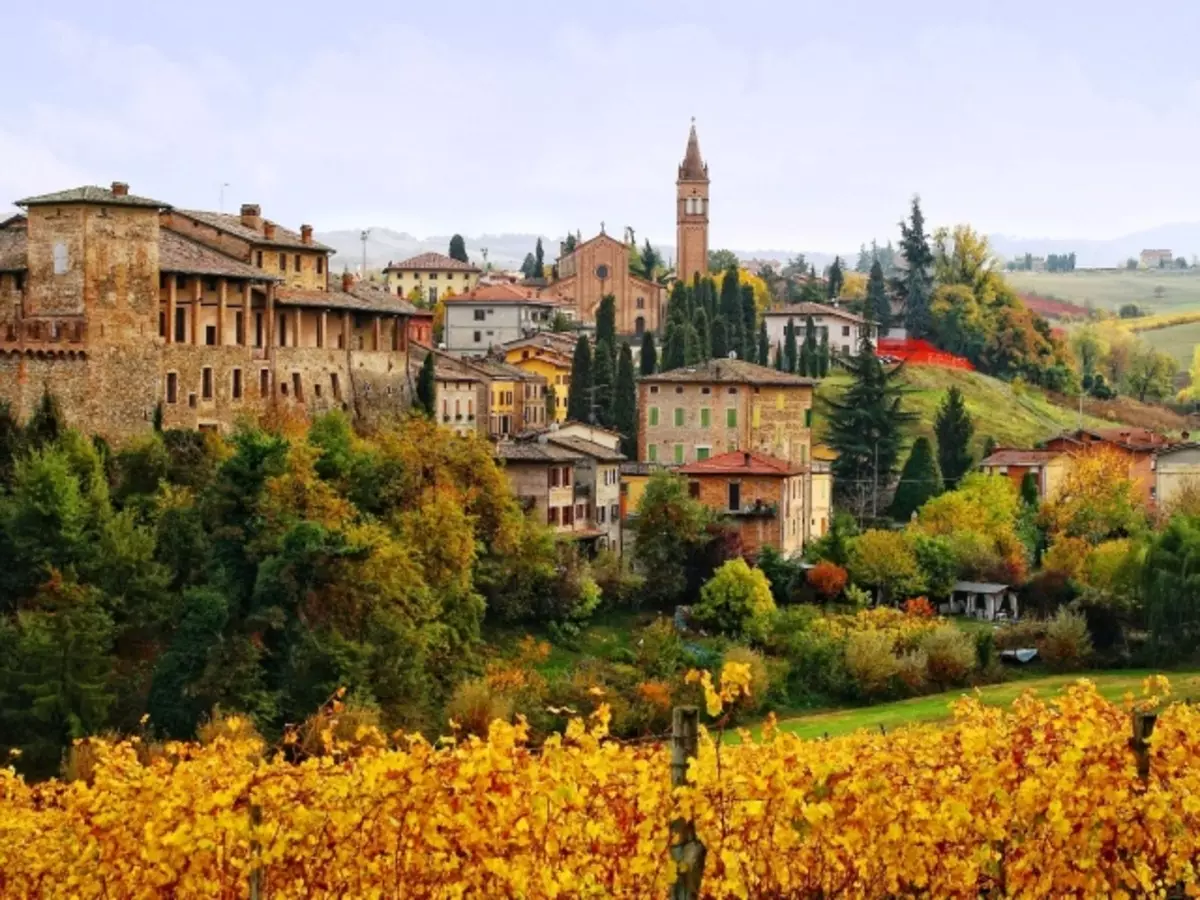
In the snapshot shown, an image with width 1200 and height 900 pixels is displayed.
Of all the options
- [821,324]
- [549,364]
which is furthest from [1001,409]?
[549,364]

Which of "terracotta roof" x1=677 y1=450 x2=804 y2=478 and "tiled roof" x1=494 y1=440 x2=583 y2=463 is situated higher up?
"tiled roof" x1=494 y1=440 x2=583 y2=463

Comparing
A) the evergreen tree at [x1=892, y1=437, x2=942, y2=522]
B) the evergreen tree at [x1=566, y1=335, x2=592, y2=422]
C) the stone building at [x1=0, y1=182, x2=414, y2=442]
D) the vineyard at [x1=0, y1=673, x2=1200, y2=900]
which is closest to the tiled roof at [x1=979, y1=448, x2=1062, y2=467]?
the evergreen tree at [x1=892, y1=437, x2=942, y2=522]

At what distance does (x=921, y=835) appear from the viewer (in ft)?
62.0

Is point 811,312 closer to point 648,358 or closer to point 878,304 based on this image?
point 878,304

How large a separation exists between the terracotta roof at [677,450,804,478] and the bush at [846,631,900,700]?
13.3 metres

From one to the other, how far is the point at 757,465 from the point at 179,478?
65.0 ft

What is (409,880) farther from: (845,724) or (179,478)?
(179,478)

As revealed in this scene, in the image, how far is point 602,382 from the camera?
281ft

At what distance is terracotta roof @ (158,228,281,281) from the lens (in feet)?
190

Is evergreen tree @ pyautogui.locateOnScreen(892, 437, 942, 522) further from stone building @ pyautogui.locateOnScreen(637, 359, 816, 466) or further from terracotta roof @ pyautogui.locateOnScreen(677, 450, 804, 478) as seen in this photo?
terracotta roof @ pyautogui.locateOnScreen(677, 450, 804, 478)

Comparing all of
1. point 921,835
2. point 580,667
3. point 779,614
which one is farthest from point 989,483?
point 921,835

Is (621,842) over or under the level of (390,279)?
under

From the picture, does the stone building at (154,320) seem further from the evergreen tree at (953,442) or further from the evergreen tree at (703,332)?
the evergreen tree at (703,332)

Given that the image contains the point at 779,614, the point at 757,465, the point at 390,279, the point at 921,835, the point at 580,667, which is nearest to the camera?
→ the point at 921,835
